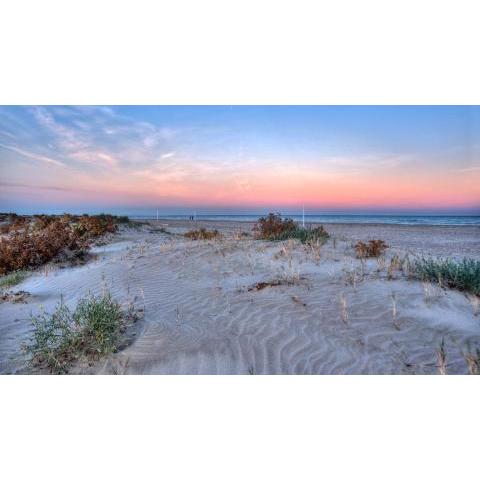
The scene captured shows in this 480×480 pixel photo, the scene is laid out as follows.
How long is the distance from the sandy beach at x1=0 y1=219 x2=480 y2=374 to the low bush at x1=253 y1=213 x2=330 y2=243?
1.69 metres

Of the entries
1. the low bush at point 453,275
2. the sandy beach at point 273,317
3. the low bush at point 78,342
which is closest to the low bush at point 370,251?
the sandy beach at point 273,317

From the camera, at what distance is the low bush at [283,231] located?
8.40m

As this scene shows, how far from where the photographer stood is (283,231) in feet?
29.2

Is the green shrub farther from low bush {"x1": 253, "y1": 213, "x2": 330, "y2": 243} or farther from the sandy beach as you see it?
low bush {"x1": 253, "y1": 213, "x2": 330, "y2": 243}

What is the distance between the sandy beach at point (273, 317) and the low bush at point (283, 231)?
1.69 meters

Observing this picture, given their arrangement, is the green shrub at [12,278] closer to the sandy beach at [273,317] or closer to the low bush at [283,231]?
the sandy beach at [273,317]

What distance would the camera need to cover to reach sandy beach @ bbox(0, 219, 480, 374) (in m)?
3.19

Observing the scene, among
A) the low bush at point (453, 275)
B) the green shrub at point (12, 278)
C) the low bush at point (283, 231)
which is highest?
the low bush at point (283, 231)

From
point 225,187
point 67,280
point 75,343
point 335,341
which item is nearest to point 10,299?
point 67,280

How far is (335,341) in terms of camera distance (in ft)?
11.4

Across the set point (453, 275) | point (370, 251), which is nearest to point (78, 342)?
point (453, 275)

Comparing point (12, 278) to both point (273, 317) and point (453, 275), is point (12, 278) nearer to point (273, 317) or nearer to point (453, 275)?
point (273, 317)
